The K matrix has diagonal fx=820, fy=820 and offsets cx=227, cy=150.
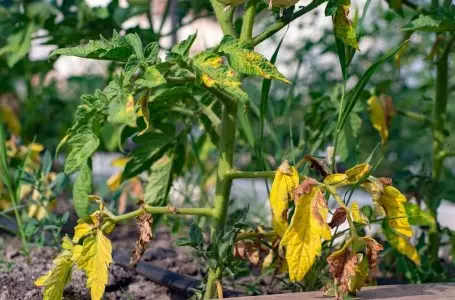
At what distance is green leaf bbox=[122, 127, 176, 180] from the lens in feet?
5.77

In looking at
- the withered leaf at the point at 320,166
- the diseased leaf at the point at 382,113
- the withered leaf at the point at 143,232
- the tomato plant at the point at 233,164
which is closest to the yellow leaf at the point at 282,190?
the tomato plant at the point at 233,164

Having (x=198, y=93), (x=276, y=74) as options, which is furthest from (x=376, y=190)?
(x=198, y=93)

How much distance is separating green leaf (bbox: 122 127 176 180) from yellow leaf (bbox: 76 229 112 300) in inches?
18.2

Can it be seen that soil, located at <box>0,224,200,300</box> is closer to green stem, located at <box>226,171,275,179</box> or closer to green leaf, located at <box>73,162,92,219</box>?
green leaf, located at <box>73,162,92,219</box>

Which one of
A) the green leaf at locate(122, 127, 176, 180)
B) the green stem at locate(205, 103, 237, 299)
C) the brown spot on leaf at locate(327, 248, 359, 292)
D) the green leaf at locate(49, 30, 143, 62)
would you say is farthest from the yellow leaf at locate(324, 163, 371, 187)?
the green leaf at locate(122, 127, 176, 180)

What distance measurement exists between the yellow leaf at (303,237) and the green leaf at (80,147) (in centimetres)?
43

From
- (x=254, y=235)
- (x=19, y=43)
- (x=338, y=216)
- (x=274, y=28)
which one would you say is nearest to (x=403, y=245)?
(x=254, y=235)

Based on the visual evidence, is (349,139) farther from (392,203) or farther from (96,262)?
(96,262)

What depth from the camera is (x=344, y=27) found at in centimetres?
140

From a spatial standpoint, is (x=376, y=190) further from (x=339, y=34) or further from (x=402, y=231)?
(x=339, y=34)

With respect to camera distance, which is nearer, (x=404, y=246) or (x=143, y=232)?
(x=143, y=232)

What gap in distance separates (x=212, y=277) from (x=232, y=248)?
81mm

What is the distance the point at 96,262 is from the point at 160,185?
1.55 feet

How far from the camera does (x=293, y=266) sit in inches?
47.1
